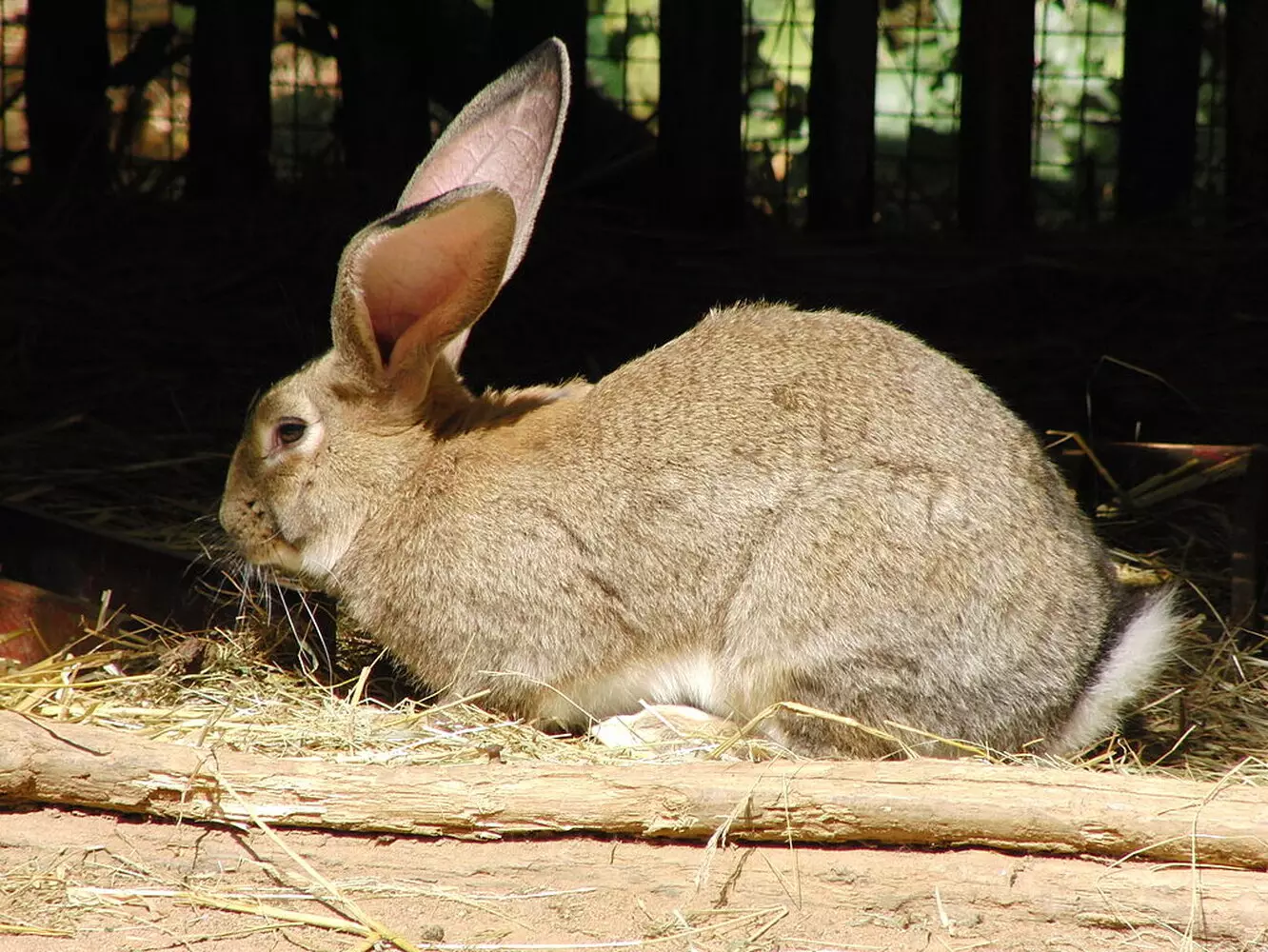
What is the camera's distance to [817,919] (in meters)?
2.84

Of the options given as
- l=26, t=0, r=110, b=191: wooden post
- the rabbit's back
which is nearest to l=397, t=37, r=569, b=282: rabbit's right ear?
the rabbit's back

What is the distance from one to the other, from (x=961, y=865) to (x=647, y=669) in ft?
3.21

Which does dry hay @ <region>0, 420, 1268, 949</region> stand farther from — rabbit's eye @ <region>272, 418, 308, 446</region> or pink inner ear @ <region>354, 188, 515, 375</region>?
pink inner ear @ <region>354, 188, 515, 375</region>

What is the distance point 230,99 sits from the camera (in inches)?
253

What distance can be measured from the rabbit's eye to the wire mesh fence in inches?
→ 132

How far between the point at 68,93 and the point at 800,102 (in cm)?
365

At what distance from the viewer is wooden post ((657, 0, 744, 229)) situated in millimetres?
6309

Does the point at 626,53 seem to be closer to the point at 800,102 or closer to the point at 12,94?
the point at 800,102

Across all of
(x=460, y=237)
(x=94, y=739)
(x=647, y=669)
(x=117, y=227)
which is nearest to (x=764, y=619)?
(x=647, y=669)

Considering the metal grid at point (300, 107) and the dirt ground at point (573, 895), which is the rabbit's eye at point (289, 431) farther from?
the metal grid at point (300, 107)

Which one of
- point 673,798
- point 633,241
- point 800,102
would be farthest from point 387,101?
point 673,798

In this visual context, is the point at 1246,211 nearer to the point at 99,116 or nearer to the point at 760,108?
the point at 760,108

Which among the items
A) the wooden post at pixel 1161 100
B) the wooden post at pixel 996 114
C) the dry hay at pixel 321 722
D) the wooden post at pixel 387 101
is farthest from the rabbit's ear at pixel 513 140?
the wooden post at pixel 1161 100

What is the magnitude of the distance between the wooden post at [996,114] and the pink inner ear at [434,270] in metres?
3.36
